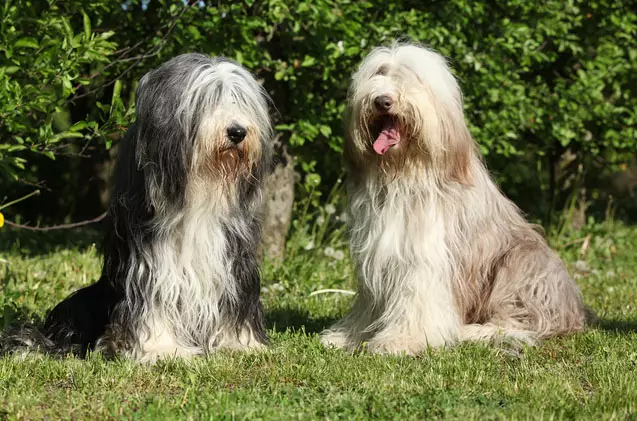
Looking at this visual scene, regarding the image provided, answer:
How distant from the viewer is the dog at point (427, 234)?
14.9 feet

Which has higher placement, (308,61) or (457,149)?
(308,61)

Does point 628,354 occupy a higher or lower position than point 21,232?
higher

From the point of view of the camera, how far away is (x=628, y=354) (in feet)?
15.2

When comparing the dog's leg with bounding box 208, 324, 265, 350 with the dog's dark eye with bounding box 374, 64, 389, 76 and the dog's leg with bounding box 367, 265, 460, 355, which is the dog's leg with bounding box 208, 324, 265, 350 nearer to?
the dog's leg with bounding box 367, 265, 460, 355

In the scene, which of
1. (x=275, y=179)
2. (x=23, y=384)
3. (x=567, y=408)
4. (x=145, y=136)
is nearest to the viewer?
(x=567, y=408)

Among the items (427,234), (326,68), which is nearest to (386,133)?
(427,234)

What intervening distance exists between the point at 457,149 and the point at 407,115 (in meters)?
0.34

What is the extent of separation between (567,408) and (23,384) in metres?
2.30

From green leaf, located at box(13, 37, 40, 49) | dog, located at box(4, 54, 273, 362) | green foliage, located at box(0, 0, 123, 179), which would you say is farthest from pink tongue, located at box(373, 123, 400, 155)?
green leaf, located at box(13, 37, 40, 49)

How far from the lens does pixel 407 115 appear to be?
4.47m

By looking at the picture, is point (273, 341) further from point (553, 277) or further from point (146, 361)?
point (553, 277)

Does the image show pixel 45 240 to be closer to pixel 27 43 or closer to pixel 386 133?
pixel 27 43

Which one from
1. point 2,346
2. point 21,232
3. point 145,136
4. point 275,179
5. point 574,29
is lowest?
point 21,232

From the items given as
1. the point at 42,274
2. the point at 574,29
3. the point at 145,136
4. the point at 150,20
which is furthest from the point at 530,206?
the point at 145,136
